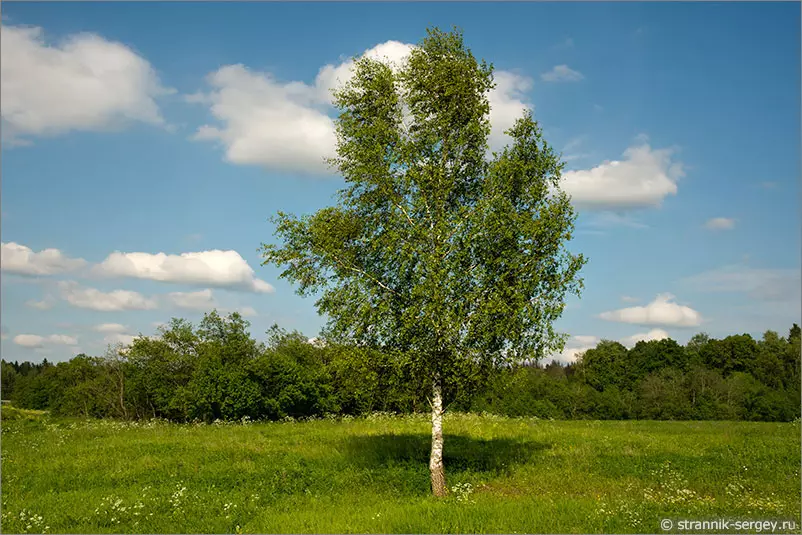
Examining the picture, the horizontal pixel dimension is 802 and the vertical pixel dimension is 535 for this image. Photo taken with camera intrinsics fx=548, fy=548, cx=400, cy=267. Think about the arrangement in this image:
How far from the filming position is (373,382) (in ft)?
61.7

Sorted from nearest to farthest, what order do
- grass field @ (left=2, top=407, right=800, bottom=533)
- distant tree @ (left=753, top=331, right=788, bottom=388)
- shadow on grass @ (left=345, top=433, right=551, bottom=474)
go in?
grass field @ (left=2, top=407, right=800, bottom=533) → shadow on grass @ (left=345, top=433, right=551, bottom=474) → distant tree @ (left=753, top=331, right=788, bottom=388)

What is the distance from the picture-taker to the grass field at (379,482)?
47.2ft

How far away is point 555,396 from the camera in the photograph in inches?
3536

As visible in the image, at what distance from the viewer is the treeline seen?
63.6 ft

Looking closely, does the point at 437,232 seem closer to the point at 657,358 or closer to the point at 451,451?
the point at 451,451

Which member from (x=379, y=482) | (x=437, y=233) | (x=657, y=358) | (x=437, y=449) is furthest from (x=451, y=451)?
(x=657, y=358)

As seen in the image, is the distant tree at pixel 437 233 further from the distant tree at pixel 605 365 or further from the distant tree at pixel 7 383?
the distant tree at pixel 7 383

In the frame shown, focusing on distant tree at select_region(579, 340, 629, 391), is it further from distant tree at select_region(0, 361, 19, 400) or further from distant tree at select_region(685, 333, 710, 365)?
distant tree at select_region(0, 361, 19, 400)

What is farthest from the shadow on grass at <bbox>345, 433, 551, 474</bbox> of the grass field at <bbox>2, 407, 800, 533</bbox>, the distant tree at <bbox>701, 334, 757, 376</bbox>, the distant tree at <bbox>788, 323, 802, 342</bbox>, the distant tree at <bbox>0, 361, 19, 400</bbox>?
the distant tree at <bbox>0, 361, 19, 400</bbox>

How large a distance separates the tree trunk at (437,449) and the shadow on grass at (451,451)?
2534mm

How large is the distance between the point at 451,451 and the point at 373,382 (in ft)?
23.2

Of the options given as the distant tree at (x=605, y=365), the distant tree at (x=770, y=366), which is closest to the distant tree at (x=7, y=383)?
the distant tree at (x=605, y=365)

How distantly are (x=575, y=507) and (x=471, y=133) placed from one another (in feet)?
41.1

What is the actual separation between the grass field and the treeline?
308 cm
